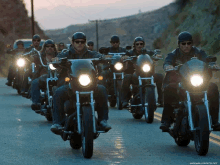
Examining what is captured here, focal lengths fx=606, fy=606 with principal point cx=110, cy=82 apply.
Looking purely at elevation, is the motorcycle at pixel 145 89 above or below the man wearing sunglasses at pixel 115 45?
below

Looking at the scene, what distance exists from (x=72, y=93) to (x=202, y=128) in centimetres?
202

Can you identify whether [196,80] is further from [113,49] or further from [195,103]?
[113,49]

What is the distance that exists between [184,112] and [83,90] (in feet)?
4.94

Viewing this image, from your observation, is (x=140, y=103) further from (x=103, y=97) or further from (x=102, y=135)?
(x=103, y=97)

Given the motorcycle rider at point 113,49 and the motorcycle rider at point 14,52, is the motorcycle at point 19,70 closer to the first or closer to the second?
the motorcycle rider at point 14,52

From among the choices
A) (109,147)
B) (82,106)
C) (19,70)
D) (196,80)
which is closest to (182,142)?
(109,147)

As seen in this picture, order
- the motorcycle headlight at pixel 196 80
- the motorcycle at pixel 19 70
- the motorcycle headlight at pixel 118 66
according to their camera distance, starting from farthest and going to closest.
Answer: the motorcycle at pixel 19 70, the motorcycle headlight at pixel 118 66, the motorcycle headlight at pixel 196 80

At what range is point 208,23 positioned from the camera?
49.9 meters

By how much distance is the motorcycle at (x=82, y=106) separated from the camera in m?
8.14

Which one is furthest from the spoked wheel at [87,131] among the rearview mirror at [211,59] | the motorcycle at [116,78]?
the motorcycle at [116,78]

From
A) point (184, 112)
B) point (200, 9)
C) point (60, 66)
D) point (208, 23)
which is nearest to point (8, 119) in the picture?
point (60, 66)

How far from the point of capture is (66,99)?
30.0 ft

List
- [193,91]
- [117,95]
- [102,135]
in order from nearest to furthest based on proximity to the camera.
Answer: [193,91]
[102,135]
[117,95]

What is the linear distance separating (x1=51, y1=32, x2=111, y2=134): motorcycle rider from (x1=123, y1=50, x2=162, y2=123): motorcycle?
3.64 meters
